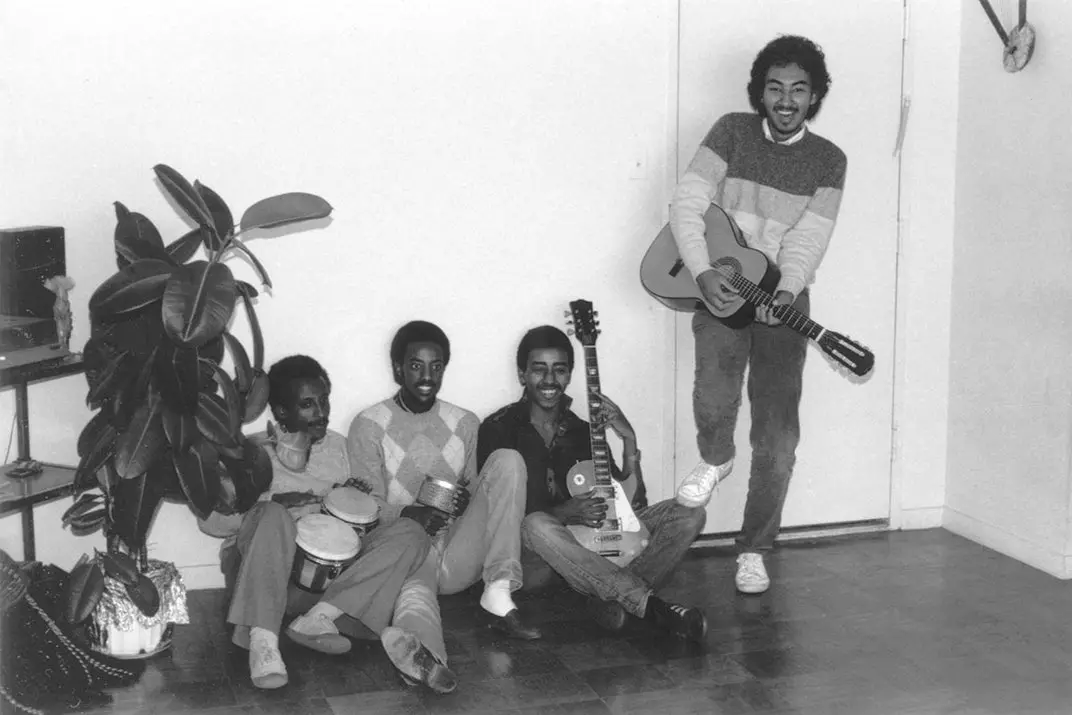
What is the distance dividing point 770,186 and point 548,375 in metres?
0.93

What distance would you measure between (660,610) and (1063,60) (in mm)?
2233

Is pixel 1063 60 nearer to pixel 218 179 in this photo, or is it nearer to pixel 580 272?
pixel 580 272

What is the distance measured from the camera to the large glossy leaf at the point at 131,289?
3.24 m

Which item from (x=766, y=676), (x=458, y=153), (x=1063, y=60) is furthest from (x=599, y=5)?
(x=766, y=676)

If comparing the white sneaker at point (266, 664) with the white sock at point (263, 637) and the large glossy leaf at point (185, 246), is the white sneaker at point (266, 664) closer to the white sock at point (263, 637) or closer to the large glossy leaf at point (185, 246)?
the white sock at point (263, 637)

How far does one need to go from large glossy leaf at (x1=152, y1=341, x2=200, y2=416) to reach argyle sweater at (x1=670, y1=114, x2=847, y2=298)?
5.07 feet

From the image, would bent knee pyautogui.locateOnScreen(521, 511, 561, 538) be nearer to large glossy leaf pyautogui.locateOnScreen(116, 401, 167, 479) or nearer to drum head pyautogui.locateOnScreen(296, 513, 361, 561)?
drum head pyautogui.locateOnScreen(296, 513, 361, 561)

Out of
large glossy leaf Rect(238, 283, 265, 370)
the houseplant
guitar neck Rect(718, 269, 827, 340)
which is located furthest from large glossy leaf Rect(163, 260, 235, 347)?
guitar neck Rect(718, 269, 827, 340)

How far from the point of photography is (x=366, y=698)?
326cm

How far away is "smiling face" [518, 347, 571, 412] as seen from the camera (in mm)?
4105

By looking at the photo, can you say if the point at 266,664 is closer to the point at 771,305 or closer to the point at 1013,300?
the point at 771,305

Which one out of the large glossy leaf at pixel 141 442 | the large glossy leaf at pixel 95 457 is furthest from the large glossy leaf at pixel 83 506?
the large glossy leaf at pixel 141 442

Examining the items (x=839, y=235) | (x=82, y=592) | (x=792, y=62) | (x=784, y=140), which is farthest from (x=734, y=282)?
(x=82, y=592)

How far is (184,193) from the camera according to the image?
343 centimetres
